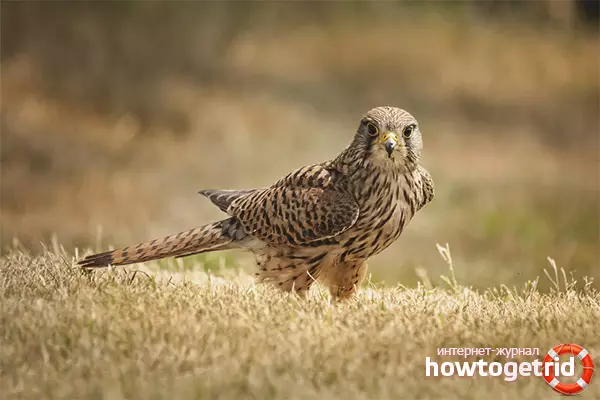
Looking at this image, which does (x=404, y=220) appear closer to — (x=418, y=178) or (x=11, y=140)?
(x=418, y=178)

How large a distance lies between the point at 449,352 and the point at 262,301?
33.6 inches

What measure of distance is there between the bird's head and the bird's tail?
2.72 ft

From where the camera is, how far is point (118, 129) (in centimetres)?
941

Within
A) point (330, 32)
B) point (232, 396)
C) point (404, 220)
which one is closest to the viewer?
point (232, 396)

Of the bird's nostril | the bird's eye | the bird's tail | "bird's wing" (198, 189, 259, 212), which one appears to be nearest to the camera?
the bird's nostril

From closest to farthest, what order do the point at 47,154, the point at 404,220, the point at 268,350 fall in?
the point at 268,350, the point at 404,220, the point at 47,154

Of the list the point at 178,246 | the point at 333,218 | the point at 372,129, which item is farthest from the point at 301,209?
the point at 178,246

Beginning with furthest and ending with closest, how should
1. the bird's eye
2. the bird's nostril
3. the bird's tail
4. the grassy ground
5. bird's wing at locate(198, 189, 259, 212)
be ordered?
bird's wing at locate(198, 189, 259, 212)
the bird's tail
the bird's eye
the bird's nostril
the grassy ground

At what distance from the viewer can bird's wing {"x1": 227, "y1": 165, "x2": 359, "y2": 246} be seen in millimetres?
4332

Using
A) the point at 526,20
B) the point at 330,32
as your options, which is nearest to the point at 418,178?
the point at 330,32

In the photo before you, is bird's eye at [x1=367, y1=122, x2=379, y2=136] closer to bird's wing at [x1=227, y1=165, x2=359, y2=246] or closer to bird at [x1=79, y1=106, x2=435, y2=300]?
bird at [x1=79, y1=106, x2=435, y2=300]

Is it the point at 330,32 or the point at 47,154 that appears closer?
the point at 47,154

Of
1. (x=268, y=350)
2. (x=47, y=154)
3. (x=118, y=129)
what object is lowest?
(x=268, y=350)

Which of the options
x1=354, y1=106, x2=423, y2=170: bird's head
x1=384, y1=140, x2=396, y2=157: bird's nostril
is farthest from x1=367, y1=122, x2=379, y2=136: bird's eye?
x1=384, y1=140, x2=396, y2=157: bird's nostril
